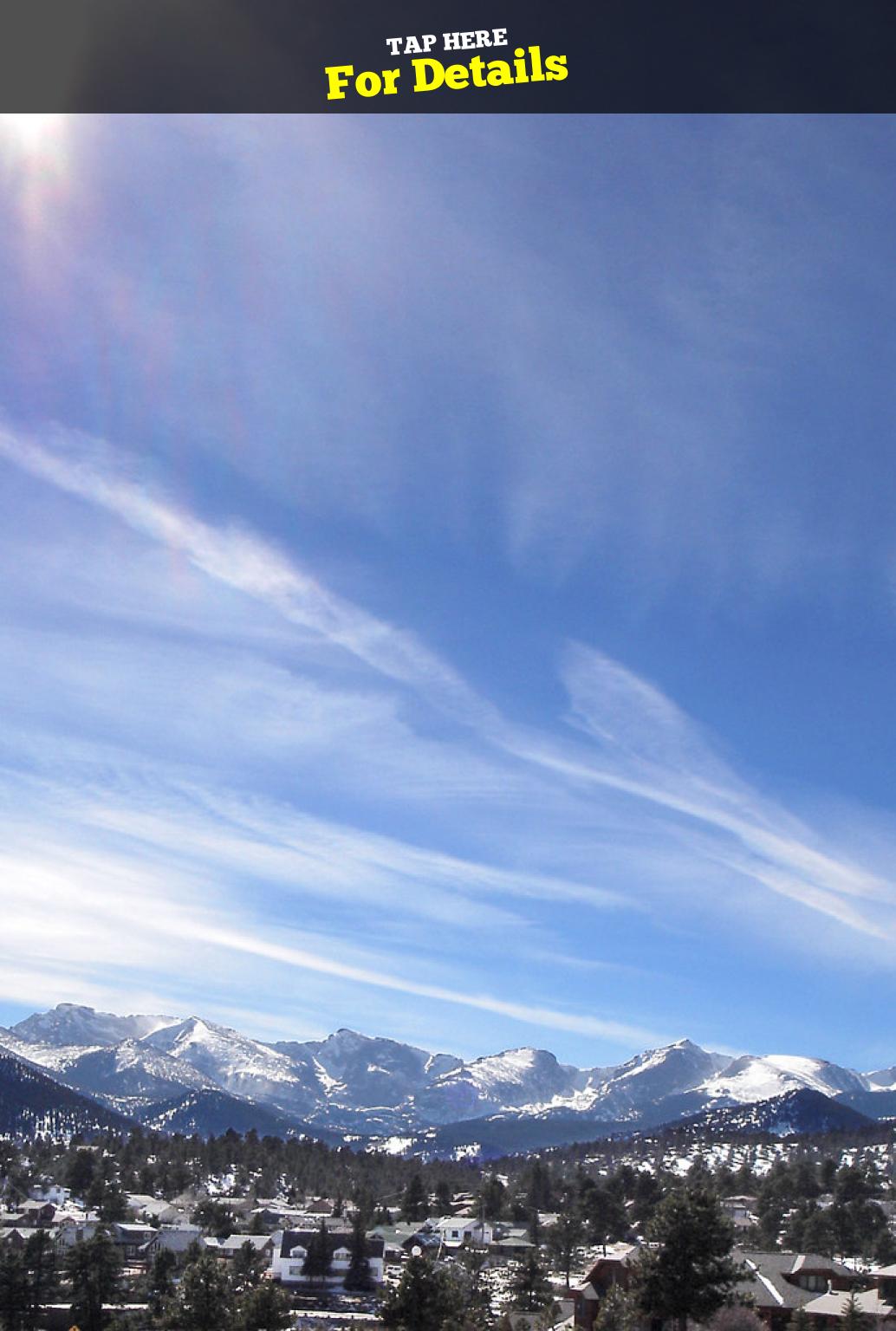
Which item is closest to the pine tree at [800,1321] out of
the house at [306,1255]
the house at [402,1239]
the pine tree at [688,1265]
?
the pine tree at [688,1265]

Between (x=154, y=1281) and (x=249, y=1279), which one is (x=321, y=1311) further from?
(x=154, y=1281)

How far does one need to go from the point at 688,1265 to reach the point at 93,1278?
54997mm

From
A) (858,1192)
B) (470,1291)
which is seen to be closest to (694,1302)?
(470,1291)

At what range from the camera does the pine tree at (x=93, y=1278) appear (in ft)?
283

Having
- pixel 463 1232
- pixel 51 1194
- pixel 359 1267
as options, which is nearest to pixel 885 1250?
pixel 359 1267

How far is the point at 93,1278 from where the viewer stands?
3398 inches

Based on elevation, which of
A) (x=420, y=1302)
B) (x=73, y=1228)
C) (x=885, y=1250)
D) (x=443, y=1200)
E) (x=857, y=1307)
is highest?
(x=420, y=1302)

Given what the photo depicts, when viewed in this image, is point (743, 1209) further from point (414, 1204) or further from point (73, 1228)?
point (73, 1228)

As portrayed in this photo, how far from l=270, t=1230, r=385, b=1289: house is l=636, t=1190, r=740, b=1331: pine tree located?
82.4 metres

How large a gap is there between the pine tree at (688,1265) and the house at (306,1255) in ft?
270

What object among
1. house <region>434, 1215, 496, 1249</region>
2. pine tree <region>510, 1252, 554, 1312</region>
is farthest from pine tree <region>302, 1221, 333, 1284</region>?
pine tree <region>510, 1252, 554, 1312</region>

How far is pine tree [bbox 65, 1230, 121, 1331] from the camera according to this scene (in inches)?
3398

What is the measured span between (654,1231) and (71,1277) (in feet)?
196

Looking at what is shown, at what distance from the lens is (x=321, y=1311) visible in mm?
105500
